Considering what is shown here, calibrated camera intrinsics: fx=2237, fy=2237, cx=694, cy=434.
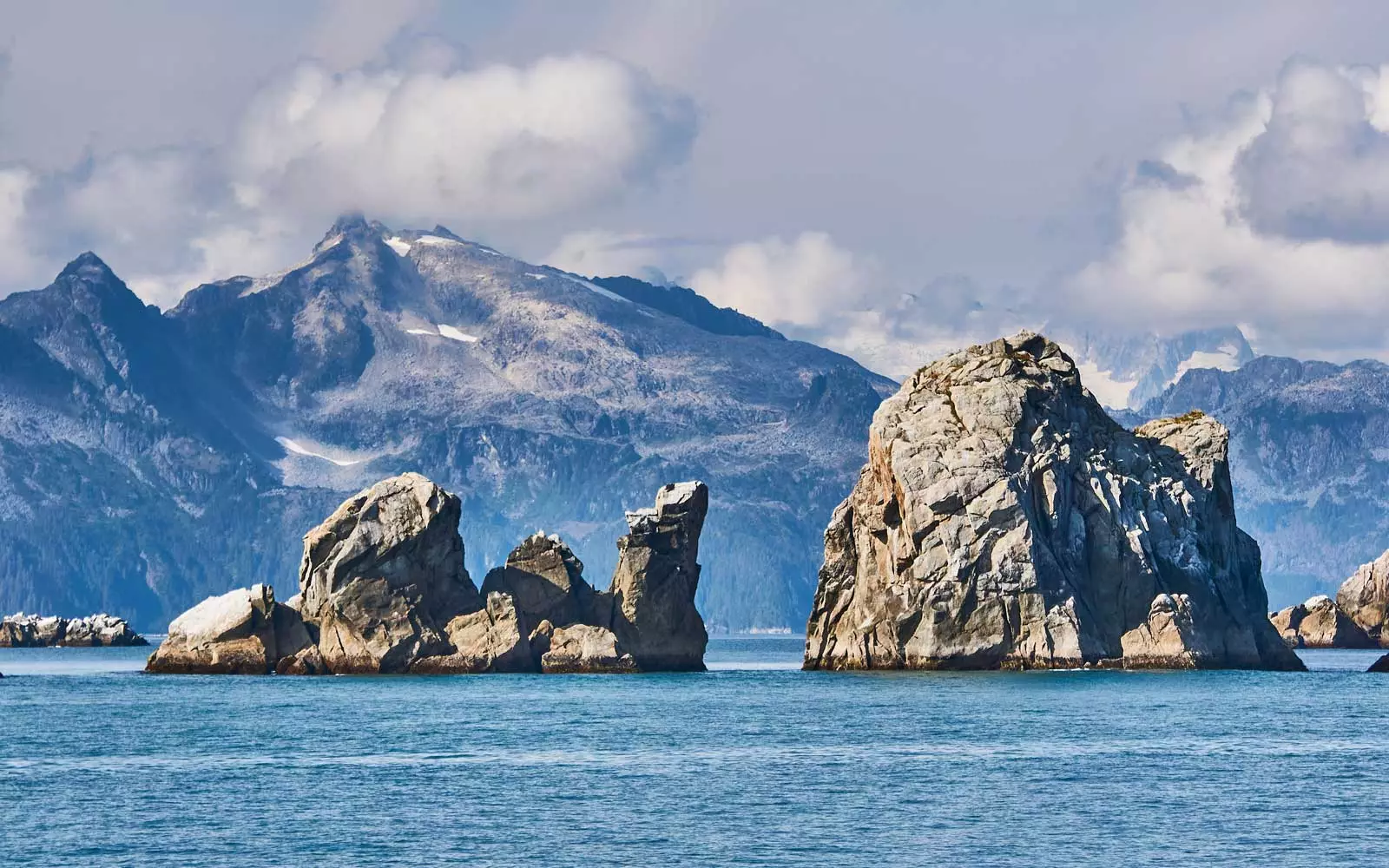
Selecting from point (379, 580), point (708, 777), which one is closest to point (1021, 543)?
point (379, 580)

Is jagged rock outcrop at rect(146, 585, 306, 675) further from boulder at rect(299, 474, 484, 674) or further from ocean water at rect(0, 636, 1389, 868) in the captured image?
ocean water at rect(0, 636, 1389, 868)

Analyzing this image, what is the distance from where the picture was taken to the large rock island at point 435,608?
169 metres

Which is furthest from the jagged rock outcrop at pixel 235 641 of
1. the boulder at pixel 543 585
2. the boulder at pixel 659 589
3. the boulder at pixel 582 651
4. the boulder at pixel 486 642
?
the boulder at pixel 659 589

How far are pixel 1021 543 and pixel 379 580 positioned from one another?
157 ft

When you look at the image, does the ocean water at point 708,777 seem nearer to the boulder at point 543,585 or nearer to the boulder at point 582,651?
the boulder at point 582,651

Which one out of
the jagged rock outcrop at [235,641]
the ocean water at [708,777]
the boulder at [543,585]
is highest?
the boulder at [543,585]

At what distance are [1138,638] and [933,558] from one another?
18297mm

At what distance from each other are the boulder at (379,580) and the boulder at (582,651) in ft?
29.9

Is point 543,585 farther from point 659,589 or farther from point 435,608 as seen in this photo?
point 659,589

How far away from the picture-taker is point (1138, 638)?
17050 centimetres

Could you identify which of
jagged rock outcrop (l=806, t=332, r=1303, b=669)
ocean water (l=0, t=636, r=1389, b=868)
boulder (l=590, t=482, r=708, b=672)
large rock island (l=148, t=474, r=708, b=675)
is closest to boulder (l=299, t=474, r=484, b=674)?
large rock island (l=148, t=474, r=708, b=675)

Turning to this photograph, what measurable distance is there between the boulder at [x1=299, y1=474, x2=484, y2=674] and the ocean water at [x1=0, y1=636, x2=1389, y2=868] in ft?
48.4

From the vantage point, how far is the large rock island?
554 feet

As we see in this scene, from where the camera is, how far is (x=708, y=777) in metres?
95.9
